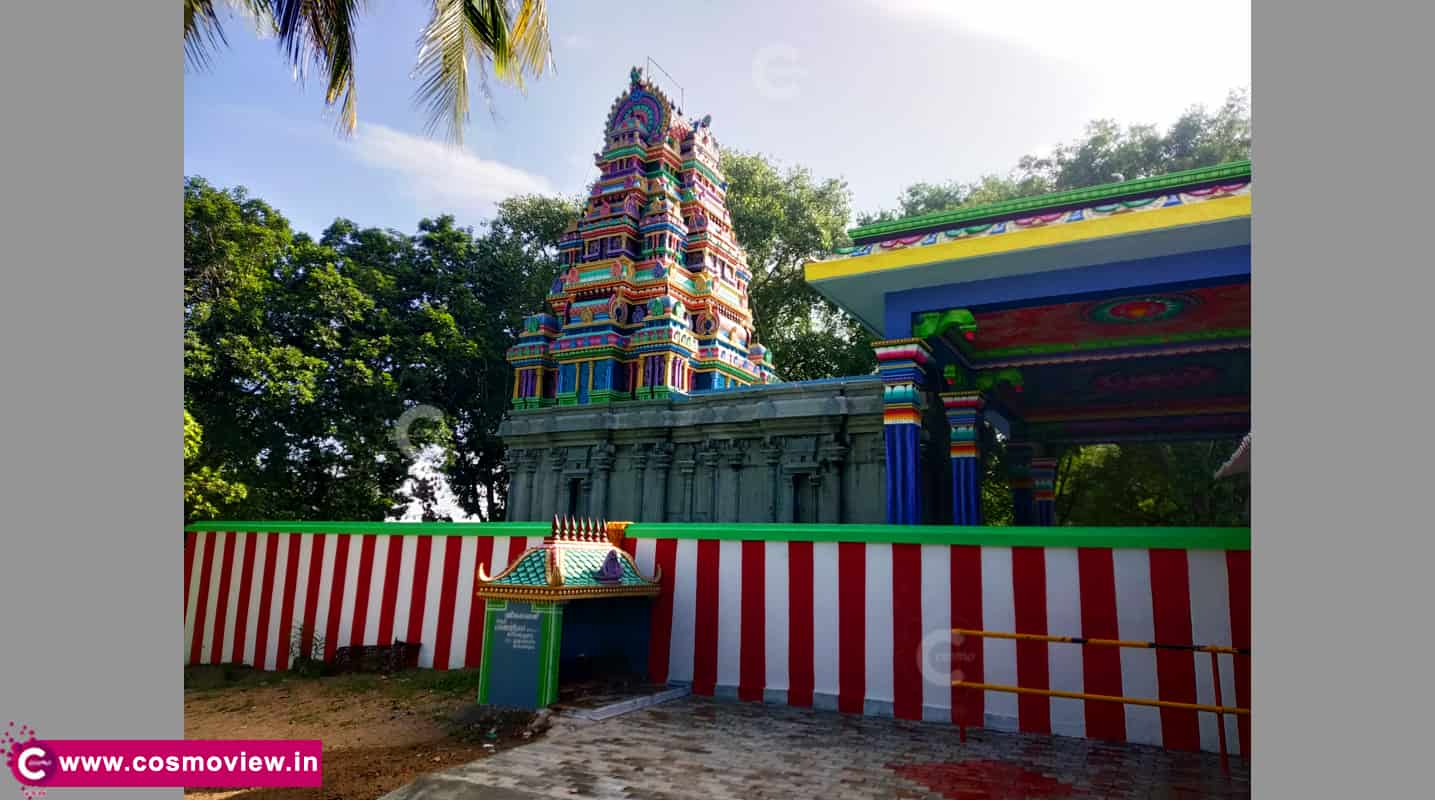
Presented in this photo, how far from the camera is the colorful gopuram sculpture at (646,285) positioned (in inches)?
684

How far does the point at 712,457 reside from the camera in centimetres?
1496

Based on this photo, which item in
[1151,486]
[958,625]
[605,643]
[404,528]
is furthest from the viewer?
[1151,486]

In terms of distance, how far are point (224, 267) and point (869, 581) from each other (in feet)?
62.0

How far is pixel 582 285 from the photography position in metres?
18.7

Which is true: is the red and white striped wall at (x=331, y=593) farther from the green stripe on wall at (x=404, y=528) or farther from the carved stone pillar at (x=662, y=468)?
the carved stone pillar at (x=662, y=468)

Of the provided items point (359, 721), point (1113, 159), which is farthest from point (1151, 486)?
point (359, 721)

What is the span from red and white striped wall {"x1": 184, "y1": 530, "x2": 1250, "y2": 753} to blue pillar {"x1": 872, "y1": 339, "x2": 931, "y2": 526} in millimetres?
2232

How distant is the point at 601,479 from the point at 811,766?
35.6 feet

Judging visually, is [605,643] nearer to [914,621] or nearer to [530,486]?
[914,621]

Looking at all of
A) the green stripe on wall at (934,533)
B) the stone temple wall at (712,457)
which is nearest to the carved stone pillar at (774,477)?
the stone temple wall at (712,457)

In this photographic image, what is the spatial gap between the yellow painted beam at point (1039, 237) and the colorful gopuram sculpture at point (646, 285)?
272 inches

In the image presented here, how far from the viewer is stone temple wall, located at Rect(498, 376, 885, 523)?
13.6 m

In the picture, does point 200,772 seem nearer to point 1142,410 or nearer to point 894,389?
point 894,389

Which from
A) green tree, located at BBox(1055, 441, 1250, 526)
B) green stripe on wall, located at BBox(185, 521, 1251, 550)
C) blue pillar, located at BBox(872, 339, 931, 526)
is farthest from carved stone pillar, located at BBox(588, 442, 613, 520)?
green tree, located at BBox(1055, 441, 1250, 526)
